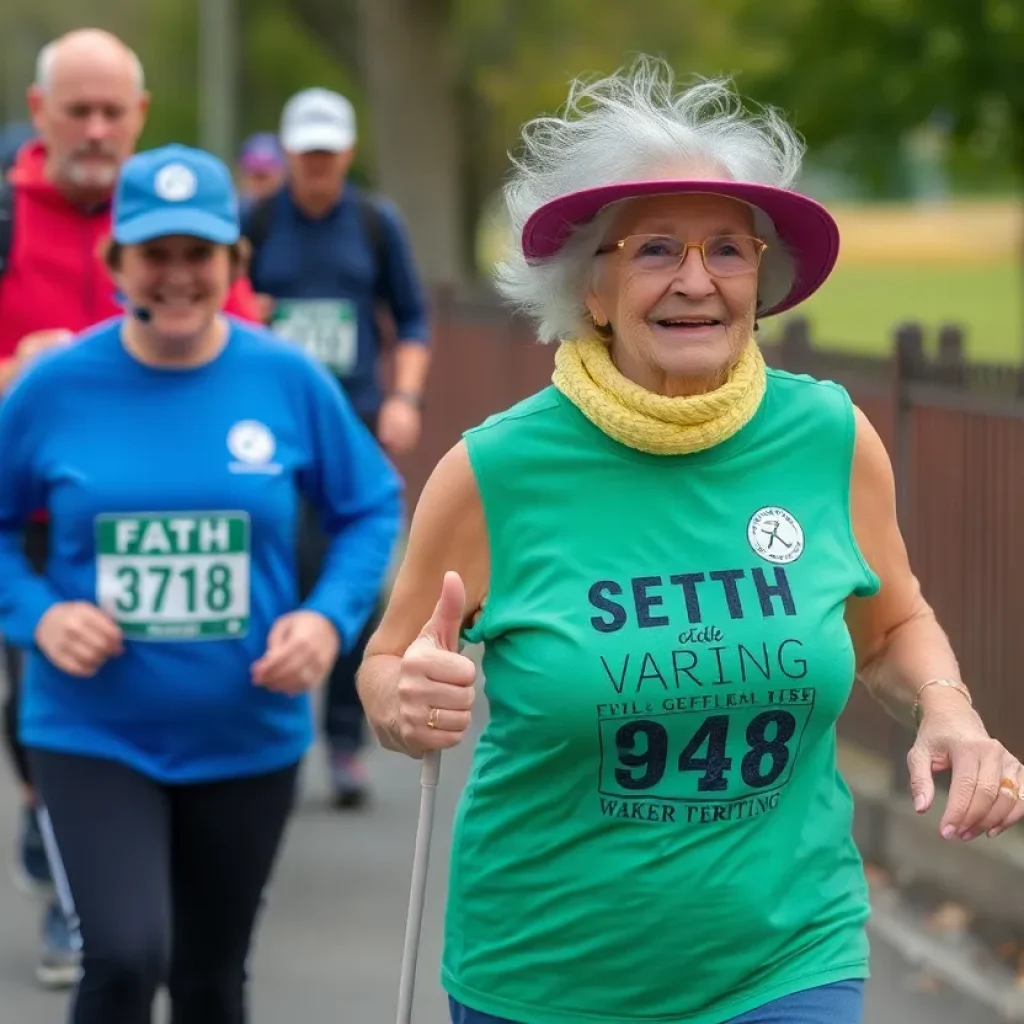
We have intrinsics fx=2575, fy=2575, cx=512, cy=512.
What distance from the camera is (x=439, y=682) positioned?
3.33 meters

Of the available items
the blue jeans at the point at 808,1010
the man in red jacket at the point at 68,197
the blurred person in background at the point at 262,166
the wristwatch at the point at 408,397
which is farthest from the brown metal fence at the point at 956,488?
the blurred person in background at the point at 262,166

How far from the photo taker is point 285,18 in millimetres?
44281

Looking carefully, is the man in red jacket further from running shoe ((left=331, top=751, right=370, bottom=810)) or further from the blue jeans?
the blue jeans

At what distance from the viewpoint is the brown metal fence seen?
23.2 feet

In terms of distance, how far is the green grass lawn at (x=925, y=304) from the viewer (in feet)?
143

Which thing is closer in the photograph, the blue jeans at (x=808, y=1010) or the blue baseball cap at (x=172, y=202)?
the blue jeans at (x=808, y=1010)

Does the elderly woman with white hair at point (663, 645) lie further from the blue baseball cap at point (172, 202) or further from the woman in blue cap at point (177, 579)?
the blue baseball cap at point (172, 202)

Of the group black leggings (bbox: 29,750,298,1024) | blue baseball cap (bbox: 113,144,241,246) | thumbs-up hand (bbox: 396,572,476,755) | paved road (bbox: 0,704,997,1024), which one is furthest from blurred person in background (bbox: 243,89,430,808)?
thumbs-up hand (bbox: 396,572,476,755)

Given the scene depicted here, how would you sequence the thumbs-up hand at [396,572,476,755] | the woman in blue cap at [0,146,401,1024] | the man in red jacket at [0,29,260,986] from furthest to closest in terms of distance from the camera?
the man in red jacket at [0,29,260,986]
the woman in blue cap at [0,146,401,1024]
the thumbs-up hand at [396,572,476,755]

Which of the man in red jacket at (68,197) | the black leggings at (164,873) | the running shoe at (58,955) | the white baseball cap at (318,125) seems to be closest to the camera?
the black leggings at (164,873)

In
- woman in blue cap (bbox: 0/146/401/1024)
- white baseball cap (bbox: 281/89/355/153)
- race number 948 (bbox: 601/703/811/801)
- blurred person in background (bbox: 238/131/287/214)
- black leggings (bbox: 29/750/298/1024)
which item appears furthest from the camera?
blurred person in background (bbox: 238/131/287/214)

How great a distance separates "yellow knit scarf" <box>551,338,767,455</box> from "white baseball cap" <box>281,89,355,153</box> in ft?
18.8

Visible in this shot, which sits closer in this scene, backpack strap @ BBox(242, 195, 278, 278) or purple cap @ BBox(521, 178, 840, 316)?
purple cap @ BBox(521, 178, 840, 316)

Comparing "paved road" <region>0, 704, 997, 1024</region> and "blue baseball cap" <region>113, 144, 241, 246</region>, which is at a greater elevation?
"blue baseball cap" <region>113, 144, 241, 246</region>
